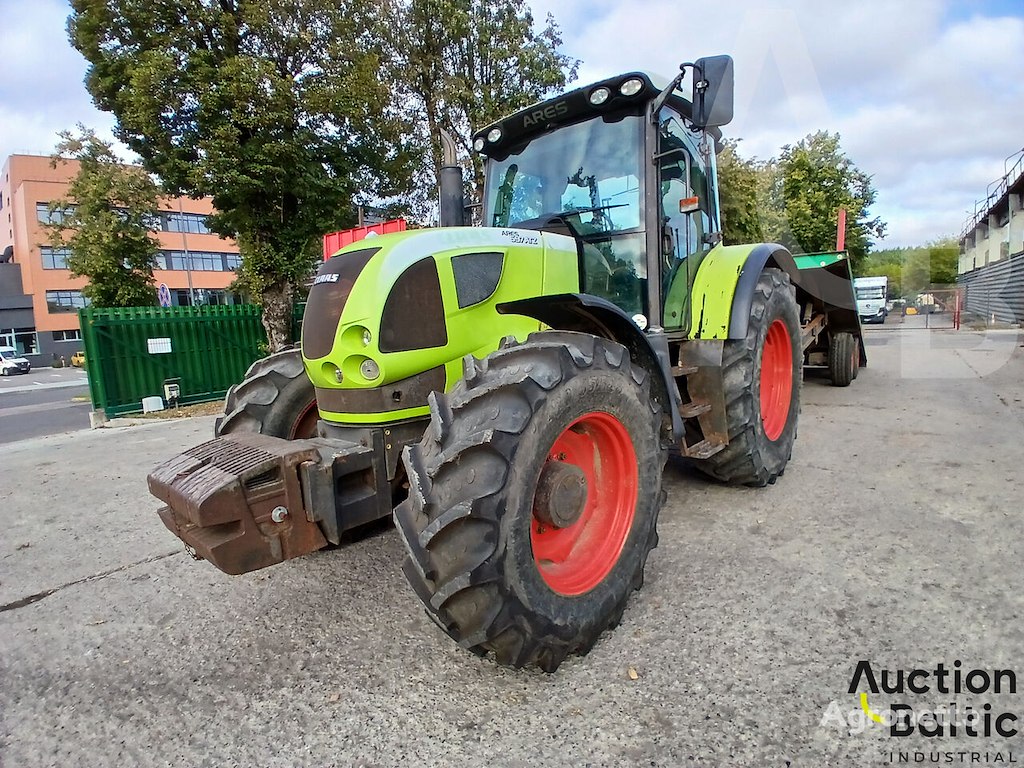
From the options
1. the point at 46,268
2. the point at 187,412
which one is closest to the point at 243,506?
the point at 187,412

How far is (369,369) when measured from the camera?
2.30 metres

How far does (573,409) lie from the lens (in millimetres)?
2109

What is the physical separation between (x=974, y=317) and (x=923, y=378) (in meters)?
20.6

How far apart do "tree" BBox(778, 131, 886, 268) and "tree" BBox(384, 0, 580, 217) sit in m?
12.0

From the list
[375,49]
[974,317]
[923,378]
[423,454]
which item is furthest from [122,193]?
[974,317]

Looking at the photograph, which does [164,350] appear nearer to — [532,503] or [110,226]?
[110,226]

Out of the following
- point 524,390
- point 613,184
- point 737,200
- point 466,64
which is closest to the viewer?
point 524,390

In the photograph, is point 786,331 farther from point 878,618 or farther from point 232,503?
point 232,503

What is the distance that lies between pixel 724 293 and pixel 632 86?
4.24 feet

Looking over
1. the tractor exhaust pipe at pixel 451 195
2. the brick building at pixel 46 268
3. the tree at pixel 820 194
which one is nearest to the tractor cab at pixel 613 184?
the tractor exhaust pipe at pixel 451 195

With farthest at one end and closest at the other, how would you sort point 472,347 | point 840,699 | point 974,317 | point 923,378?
point 974,317 < point 923,378 < point 472,347 < point 840,699

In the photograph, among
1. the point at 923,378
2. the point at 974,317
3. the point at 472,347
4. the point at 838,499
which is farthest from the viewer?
the point at 974,317

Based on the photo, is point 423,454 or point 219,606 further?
point 219,606

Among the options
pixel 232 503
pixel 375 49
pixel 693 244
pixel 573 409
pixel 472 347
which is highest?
pixel 375 49
